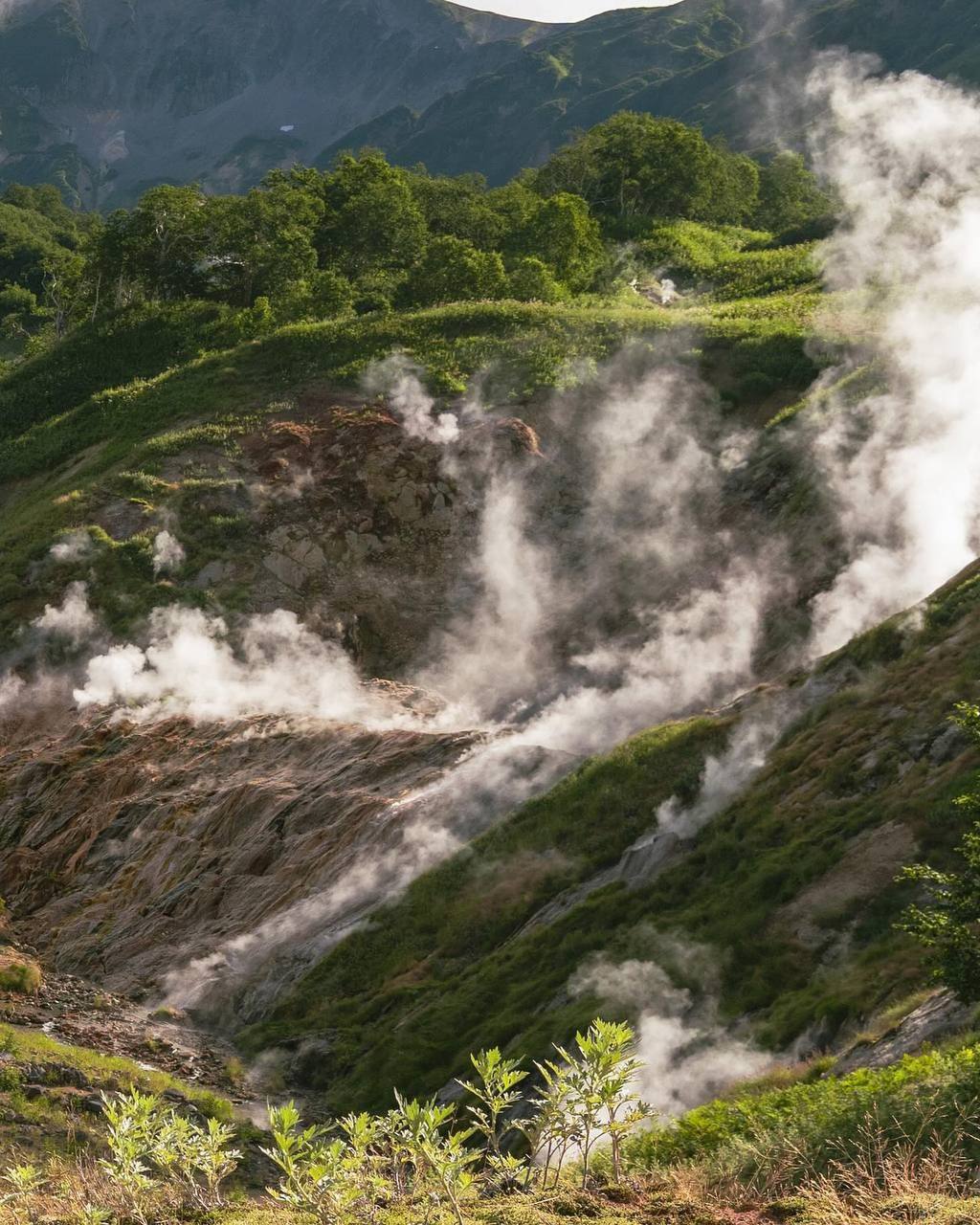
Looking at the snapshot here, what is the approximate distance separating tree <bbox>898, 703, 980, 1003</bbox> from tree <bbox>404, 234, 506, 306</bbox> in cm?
4034

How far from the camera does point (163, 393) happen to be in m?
42.0

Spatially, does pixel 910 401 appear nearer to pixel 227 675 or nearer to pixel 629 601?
pixel 629 601

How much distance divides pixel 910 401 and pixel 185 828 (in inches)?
750

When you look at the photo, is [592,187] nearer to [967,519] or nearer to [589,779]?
[967,519]

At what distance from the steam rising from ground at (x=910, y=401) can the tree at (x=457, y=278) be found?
1306 cm

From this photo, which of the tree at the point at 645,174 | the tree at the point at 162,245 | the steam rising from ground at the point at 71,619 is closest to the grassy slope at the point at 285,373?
the steam rising from ground at the point at 71,619

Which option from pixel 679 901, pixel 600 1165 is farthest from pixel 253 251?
pixel 600 1165

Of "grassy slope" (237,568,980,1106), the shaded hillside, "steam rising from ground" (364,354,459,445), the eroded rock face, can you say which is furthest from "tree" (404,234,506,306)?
the shaded hillside

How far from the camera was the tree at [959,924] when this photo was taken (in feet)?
30.6

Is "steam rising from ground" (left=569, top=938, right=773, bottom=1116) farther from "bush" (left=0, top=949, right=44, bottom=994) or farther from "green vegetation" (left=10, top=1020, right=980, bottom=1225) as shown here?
"bush" (left=0, top=949, right=44, bottom=994)

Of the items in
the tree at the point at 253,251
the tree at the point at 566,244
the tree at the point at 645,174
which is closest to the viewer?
the tree at the point at 566,244

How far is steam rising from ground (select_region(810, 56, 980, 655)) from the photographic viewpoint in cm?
2330

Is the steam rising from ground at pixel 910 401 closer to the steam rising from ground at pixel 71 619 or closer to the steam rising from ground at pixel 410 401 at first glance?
the steam rising from ground at pixel 410 401

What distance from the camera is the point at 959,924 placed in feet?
31.5
